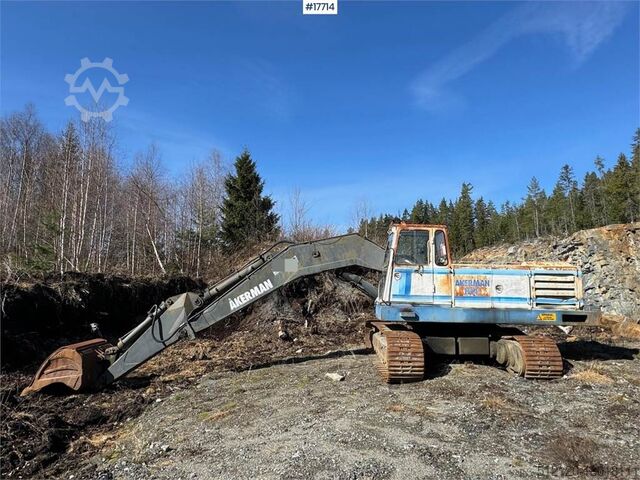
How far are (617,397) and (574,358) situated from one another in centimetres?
288

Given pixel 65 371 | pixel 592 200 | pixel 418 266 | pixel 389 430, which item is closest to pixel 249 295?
pixel 418 266

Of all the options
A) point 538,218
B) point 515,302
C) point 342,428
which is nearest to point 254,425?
point 342,428

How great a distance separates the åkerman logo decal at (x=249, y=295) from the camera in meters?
8.27

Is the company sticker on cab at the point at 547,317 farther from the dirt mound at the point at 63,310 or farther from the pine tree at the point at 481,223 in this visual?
the pine tree at the point at 481,223

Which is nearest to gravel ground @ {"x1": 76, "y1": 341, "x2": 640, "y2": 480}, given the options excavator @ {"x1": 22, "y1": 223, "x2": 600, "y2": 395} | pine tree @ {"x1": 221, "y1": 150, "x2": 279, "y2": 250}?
excavator @ {"x1": 22, "y1": 223, "x2": 600, "y2": 395}

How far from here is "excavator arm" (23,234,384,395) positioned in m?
7.38

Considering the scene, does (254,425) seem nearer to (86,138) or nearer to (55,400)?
(55,400)

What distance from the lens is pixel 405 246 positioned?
8000 millimetres

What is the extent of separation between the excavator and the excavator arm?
0.7 inches

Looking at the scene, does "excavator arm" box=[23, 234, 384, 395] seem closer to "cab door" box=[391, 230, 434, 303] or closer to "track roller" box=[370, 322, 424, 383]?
"cab door" box=[391, 230, 434, 303]

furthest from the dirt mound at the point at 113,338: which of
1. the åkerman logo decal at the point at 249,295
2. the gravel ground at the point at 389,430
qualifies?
the åkerman logo decal at the point at 249,295

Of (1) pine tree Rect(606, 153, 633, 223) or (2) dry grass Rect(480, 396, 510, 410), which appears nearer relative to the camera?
(2) dry grass Rect(480, 396, 510, 410)

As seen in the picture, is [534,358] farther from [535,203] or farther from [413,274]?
[535,203]

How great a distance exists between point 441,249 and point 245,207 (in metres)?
20.0
